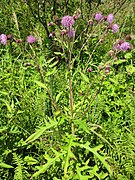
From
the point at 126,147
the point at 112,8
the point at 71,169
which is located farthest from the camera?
the point at 112,8

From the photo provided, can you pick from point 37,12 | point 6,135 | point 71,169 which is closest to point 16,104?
point 6,135

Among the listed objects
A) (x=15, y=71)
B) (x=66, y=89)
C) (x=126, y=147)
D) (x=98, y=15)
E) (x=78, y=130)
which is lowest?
(x=126, y=147)

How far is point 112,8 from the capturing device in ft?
15.6

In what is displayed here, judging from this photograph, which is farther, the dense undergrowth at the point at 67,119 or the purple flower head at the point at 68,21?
the purple flower head at the point at 68,21

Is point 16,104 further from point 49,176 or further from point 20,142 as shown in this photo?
point 49,176

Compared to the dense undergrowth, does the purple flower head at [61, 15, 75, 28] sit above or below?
above

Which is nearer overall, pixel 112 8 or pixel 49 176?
pixel 49 176

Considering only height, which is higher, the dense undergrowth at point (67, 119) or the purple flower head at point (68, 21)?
the purple flower head at point (68, 21)

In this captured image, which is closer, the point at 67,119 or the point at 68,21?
the point at 67,119

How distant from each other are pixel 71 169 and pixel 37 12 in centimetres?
254

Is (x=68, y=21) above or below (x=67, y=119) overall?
above

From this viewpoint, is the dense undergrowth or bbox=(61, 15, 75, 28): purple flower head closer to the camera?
the dense undergrowth

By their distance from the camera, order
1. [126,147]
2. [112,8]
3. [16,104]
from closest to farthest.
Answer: [126,147] < [16,104] < [112,8]

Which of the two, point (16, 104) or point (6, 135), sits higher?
point (16, 104)
